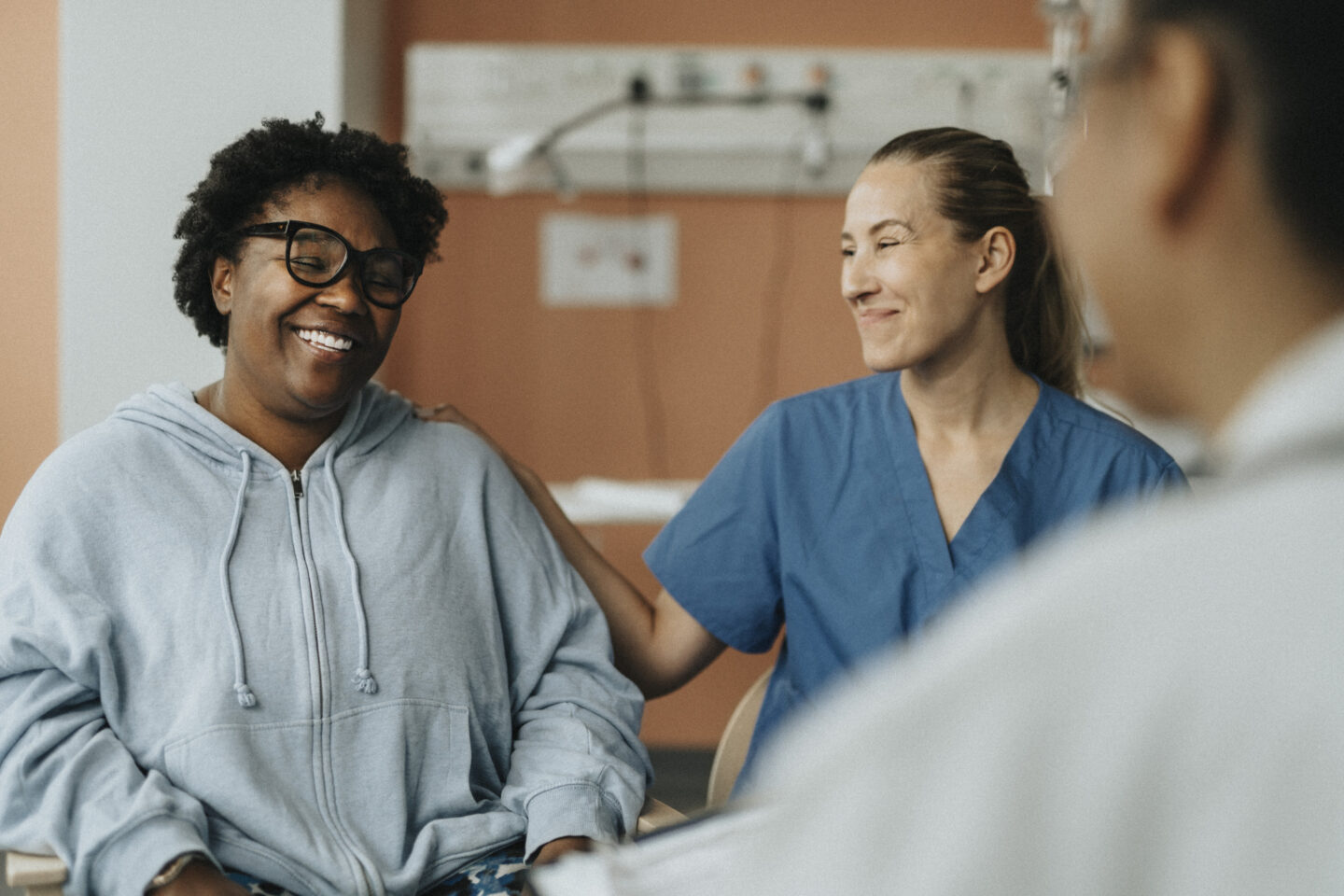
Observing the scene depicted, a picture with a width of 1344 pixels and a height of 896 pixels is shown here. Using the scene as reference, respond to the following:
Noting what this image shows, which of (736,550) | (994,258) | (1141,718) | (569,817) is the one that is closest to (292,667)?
(569,817)

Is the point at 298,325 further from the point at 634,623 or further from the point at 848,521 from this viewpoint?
the point at 848,521

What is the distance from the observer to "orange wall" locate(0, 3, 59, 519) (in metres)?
2.44

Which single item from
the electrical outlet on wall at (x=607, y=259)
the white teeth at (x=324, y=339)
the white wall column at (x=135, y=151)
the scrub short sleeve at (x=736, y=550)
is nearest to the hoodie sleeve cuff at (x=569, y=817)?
the scrub short sleeve at (x=736, y=550)

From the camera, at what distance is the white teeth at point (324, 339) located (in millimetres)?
1562

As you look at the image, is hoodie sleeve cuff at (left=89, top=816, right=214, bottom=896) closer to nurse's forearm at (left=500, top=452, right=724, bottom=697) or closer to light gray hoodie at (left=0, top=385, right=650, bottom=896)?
light gray hoodie at (left=0, top=385, right=650, bottom=896)

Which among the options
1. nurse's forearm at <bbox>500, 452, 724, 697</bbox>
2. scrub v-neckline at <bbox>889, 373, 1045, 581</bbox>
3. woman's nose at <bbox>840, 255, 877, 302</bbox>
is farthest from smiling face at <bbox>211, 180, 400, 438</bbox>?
scrub v-neckline at <bbox>889, 373, 1045, 581</bbox>

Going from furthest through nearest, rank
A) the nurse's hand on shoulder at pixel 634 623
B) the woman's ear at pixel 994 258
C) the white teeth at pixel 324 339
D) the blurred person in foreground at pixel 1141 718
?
the nurse's hand on shoulder at pixel 634 623, the woman's ear at pixel 994 258, the white teeth at pixel 324 339, the blurred person in foreground at pixel 1141 718

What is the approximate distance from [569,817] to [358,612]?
0.37m

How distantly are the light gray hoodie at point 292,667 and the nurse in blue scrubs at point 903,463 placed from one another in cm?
19

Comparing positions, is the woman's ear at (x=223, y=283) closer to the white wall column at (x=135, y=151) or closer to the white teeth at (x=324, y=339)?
the white teeth at (x=324, y=339)

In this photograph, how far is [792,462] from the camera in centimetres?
174

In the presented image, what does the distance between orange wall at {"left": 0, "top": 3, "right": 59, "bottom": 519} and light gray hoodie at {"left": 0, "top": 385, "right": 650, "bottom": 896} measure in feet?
3.37

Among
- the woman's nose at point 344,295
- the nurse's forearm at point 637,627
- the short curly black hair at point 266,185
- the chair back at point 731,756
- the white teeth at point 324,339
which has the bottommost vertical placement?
the chair back at point 731,756

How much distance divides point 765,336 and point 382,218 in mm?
1798
